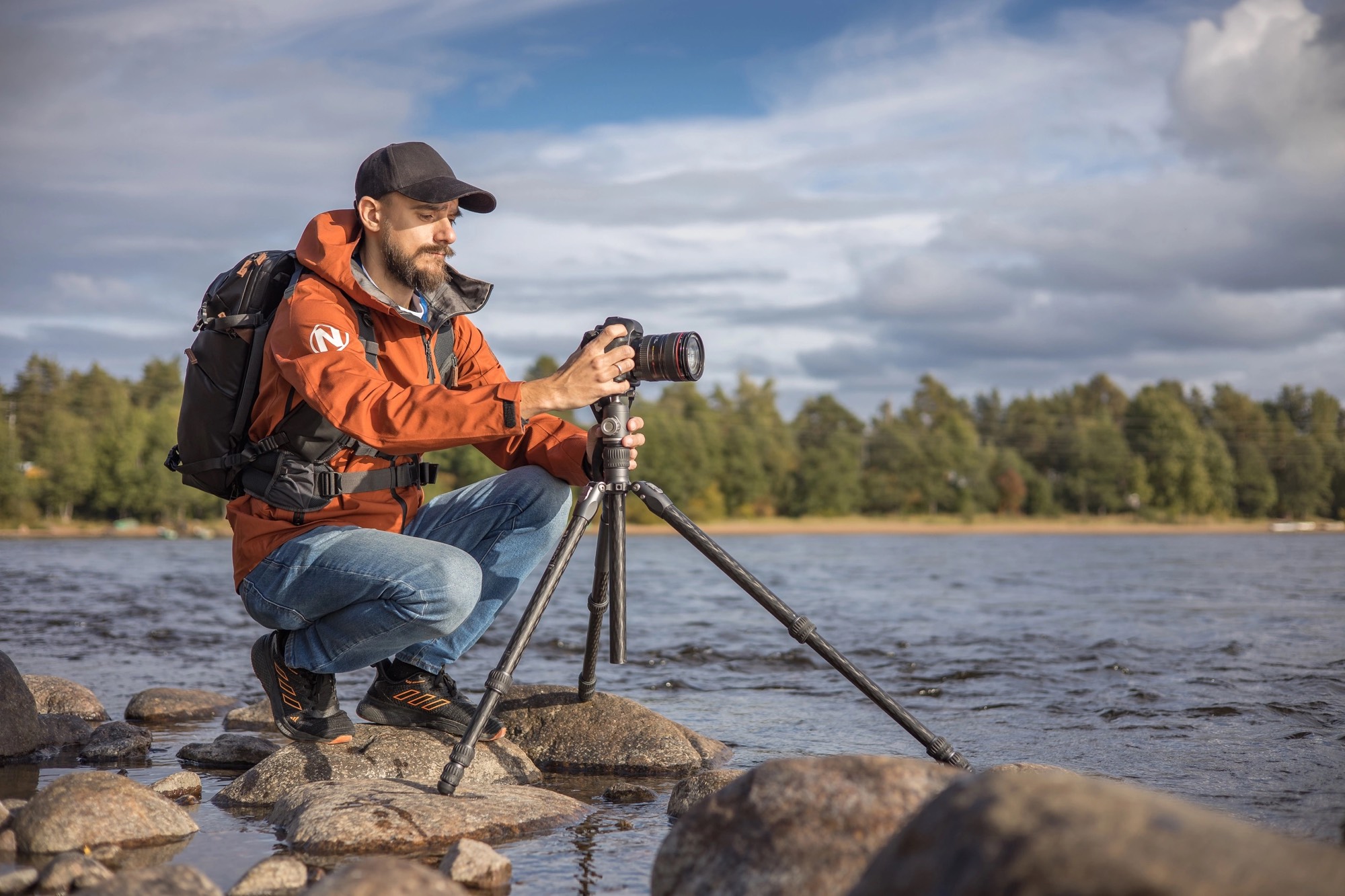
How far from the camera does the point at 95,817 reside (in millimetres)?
3088

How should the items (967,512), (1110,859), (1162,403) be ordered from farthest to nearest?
(1162,403)
(967,512)
(1110,859)

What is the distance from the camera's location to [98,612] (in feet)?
36.7

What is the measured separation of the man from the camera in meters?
3.41

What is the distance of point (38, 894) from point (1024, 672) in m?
6.21

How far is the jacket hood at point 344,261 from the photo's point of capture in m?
3.73

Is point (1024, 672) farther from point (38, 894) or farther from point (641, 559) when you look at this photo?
point (641, 559)

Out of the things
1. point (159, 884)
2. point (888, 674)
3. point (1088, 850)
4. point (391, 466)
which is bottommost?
point (888, 674)

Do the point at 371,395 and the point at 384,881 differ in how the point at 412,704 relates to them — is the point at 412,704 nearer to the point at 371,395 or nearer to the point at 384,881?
the point at 371,395

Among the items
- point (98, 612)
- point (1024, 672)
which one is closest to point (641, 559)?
point (98, 612)

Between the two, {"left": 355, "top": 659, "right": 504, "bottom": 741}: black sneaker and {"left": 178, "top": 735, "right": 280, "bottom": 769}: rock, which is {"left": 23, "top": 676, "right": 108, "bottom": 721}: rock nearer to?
{"left": 178, "top": 735, "right": 280, "bottom": 769}: rock

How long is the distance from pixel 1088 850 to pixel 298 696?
9.96ft

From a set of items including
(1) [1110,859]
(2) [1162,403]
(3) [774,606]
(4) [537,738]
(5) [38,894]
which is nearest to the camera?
(1) [1110,859]

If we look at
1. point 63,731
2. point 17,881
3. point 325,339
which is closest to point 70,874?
point 17,881

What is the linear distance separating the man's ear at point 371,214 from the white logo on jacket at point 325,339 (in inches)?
21.9
